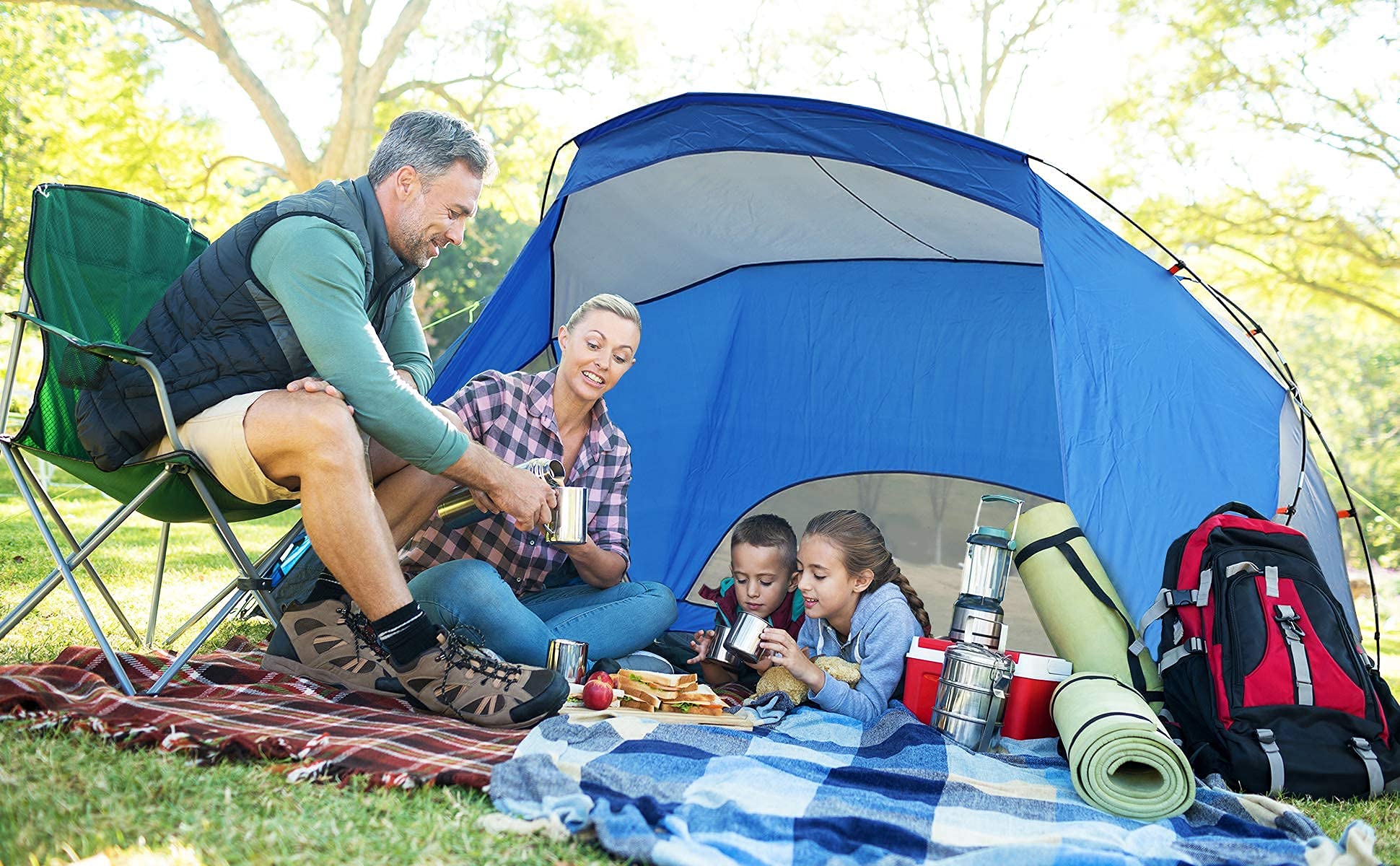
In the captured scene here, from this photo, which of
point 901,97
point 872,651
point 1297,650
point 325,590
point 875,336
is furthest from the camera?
point 901,97

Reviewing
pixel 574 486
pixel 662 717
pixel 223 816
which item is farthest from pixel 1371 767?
pixel 223 816

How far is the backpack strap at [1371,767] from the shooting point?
2.05 metres

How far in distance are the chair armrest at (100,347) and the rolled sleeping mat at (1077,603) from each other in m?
1.89

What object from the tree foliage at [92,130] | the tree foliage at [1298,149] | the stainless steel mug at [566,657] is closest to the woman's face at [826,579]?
the stainless steel mug at [566,657]

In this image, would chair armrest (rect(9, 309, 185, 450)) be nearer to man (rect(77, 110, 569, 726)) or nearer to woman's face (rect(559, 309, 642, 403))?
man (rect(77, 110, 569, 726))

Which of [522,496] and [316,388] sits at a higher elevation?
[316,388]

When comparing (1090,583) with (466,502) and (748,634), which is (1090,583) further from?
(466,502)

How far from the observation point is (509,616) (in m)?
2.37

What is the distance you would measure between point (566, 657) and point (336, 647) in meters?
0.47

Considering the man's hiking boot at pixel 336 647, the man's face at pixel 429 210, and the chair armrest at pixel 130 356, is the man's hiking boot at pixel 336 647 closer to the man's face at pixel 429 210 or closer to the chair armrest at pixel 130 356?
the chair armrest at pixel 130 356

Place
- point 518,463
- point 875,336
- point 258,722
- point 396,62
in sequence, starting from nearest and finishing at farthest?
point 258,722
point 518,463
point 875,336
point 396,62

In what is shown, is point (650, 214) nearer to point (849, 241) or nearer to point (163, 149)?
point (849, 241)

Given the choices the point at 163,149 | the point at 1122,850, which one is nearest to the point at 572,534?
the point at 1122,850

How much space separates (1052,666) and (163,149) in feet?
27.0
